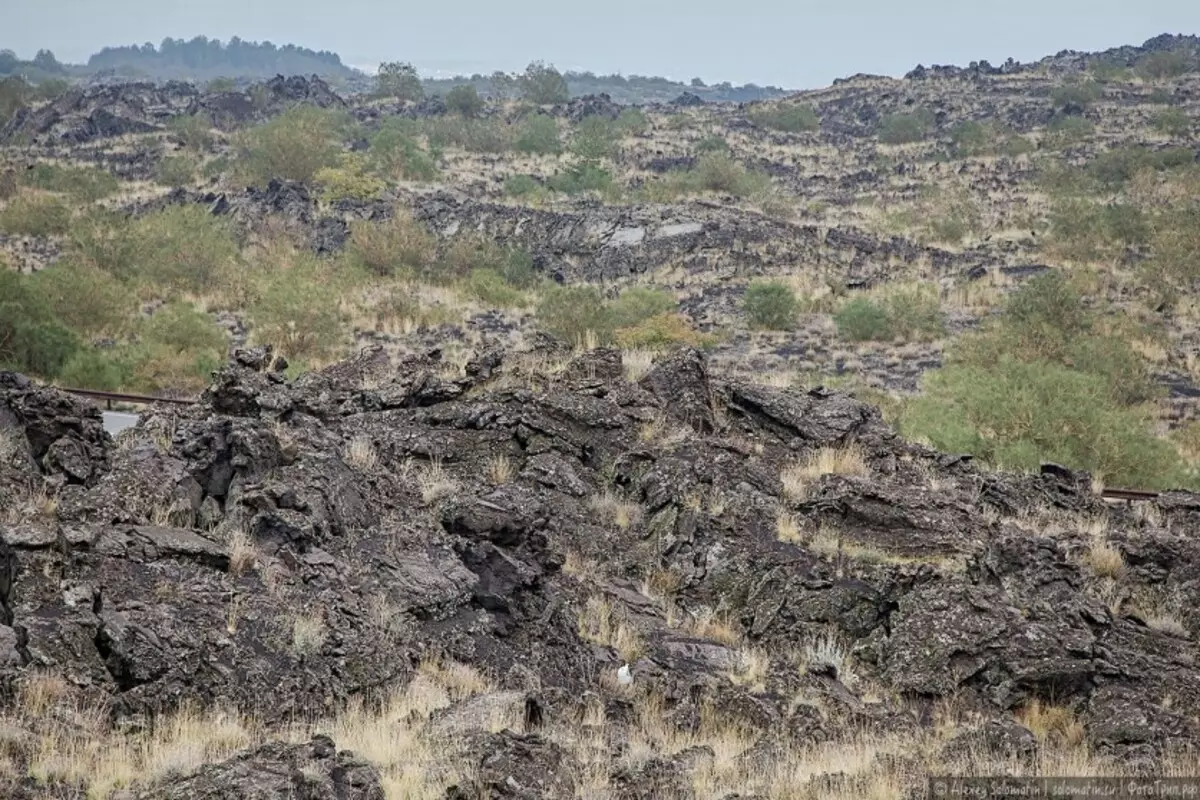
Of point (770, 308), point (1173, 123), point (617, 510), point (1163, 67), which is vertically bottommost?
point (770, 308)

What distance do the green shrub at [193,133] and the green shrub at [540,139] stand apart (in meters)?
18.2

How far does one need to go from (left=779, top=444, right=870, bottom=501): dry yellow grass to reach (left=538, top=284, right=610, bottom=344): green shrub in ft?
62.5

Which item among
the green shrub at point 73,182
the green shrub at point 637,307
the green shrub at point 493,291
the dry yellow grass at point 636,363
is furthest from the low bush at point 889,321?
the green shrub at point 73,182

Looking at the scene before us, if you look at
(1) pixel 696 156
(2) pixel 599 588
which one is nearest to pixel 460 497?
(2) pixel 599 588

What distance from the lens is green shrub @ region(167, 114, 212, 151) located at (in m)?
70.4

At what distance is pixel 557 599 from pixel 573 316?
2422 cm

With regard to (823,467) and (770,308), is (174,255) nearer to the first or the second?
(770,308)

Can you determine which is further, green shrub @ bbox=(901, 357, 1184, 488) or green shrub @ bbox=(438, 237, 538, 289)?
green shrub @ bbox=(438, 237, 538, 289)

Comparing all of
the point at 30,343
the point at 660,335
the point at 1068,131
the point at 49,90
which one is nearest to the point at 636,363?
the point at 30,343

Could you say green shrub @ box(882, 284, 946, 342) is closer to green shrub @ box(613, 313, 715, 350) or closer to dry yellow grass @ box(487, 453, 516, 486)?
green shrub @ box(613, 313, 715, 350)

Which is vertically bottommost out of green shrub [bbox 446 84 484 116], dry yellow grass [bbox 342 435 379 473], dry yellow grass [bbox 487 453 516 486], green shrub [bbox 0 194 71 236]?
dry yellow grass [bbox 487 453 516 486]

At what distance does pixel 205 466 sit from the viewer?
1047 cm

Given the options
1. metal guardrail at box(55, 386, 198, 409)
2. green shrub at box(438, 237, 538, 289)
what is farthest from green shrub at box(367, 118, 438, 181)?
metal guardrail at box(55, 386, 198, 409)

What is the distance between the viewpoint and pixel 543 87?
342 ft
